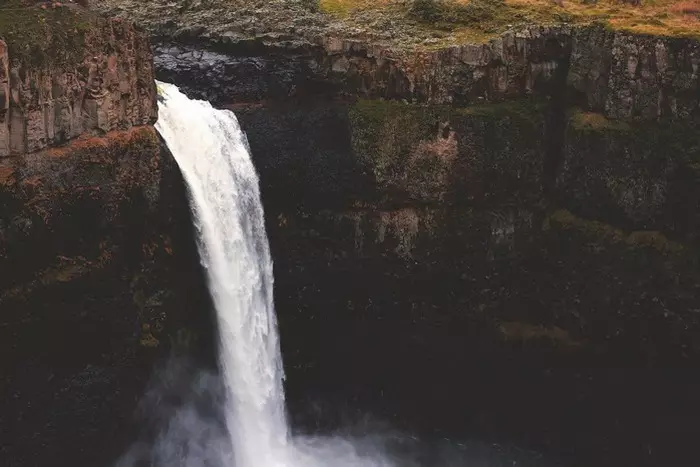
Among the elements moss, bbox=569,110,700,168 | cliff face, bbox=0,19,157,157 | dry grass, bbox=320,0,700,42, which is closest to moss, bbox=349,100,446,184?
dry grass, bbox=320,0,700,42

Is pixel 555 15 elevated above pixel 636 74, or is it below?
above

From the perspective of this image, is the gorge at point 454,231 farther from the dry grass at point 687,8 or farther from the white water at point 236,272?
the dry grass at point 687,8

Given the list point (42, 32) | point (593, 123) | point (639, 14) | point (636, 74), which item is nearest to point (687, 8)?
point (639, 14)

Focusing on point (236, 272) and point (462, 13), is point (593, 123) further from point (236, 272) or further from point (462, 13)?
point (236, 272)

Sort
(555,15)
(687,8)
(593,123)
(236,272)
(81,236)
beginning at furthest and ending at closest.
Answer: (555,15), (687,8), (593,123), (236,272), (81,236)

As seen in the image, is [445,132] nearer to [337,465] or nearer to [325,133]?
[325,133]

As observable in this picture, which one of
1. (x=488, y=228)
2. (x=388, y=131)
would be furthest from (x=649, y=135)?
(x=388, y=131)

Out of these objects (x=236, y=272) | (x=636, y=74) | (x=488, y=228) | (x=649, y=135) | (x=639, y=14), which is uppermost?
(x=639, y=14)

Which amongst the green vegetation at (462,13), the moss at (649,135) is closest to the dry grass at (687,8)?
the moss at (649,135)

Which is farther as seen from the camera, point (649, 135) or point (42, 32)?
point (649, 135)

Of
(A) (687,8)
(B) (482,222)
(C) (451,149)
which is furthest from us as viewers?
(B) (482,222)
